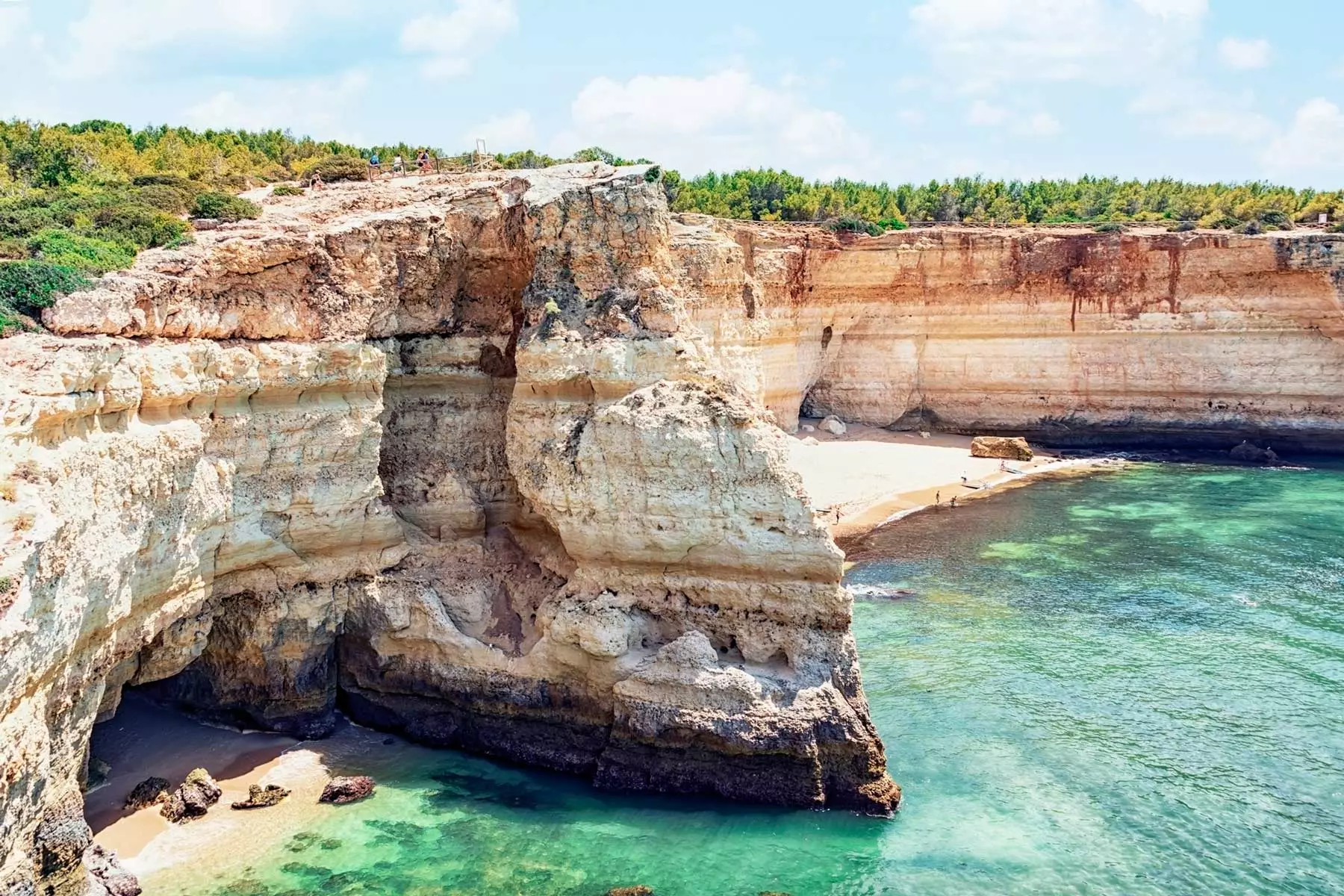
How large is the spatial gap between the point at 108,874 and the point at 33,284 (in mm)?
7845

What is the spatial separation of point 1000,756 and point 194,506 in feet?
A: 44.7

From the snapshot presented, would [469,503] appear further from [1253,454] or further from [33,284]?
[1253,454]

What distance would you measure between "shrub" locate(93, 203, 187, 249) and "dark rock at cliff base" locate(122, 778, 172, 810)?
27.1 ft

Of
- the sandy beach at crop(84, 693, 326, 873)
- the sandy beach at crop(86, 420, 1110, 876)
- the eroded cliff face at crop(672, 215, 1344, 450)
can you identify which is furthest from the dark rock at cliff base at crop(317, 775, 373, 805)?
the eroded cliff face at crop(672, 215, 1344, 450)

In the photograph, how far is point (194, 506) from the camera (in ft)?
45.6

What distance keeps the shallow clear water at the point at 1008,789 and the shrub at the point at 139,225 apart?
889 centimetres

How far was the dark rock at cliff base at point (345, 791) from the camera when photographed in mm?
14993

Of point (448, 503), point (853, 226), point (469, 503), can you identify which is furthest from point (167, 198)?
point (853, 226)

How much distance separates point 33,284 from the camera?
13.6 m

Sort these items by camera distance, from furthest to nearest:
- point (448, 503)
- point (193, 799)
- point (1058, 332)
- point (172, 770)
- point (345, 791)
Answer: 1. point (1058, 332)
2. point (448, 503)
3. point (172, 770)
4. point (345, 791)
5. point (193, 799)

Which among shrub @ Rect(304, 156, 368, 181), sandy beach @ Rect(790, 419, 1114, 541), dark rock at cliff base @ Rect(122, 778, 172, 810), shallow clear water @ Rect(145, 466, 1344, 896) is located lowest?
shallow clear water @ Rect(145, 466, 1344, 896)

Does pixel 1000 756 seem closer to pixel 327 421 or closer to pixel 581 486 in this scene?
pixel 581 486

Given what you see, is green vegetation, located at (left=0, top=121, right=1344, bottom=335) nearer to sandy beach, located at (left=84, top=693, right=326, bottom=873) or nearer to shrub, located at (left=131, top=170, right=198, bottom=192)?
shrub, located at (left=131, top=170, right=198, bottom=192)

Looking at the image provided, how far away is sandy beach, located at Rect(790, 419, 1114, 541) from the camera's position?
36.3 m
